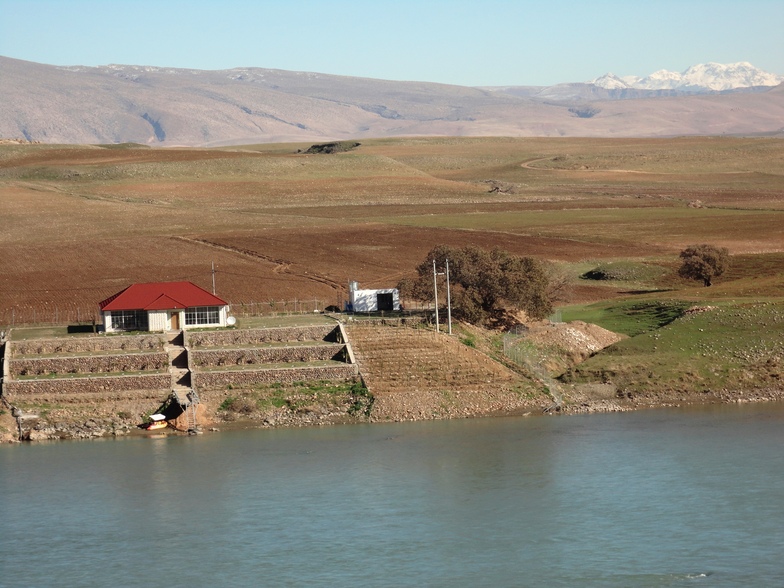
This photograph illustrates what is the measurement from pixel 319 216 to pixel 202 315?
54.5m

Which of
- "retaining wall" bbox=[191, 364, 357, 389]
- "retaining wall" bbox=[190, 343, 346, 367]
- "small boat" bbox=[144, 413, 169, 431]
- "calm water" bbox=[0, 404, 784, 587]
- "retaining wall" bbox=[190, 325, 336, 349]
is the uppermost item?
"retaining wall" bbox=[190, 325, 336, 349]

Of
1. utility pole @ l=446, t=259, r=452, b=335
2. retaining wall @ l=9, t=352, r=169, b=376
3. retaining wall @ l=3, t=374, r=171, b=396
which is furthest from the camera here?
utility pole @ l=446, t=259, r=452, b=335

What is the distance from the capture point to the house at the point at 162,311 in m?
55.2

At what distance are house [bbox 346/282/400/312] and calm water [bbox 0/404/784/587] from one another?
44.6 ft

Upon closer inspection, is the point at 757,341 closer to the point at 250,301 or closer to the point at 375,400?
the point at 375,400

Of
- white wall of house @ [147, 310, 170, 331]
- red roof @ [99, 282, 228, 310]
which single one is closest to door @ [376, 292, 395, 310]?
red roof @ [99, 282, 228, 310]

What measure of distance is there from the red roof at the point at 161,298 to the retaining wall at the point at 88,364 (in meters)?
4.58

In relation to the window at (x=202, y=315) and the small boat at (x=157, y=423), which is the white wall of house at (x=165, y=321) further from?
the small boat at (x=157, y=423)

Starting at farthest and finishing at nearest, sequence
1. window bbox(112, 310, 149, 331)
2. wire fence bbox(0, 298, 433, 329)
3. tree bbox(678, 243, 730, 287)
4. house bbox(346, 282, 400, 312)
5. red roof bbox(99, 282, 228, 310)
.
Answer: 1. tree bbox(678, 243, 730, 287)
2. wire fence bbox(0, 298, 433, 329)
3. house bbox(346, 282, 400, 312)
4. window bbox(112, 310, 149, 331)
5. red roof bbox(99, 282, 228, 310)

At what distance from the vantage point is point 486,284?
185ft

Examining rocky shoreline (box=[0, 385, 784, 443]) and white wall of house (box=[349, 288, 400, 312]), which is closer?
rocky shoreline (box=[0, 385, 784, 443])

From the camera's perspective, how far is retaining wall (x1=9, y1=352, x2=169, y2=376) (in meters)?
50.0

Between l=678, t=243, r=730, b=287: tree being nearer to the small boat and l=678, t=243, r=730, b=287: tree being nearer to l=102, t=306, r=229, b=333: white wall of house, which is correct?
l=102, t=306, r=229, b=333: white wall of house

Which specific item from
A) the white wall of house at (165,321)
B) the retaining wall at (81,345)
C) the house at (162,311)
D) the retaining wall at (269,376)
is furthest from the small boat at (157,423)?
the house at (162,311)
